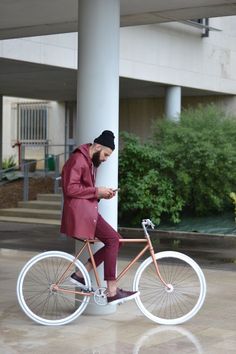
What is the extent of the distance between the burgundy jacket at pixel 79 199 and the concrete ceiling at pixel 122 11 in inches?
140

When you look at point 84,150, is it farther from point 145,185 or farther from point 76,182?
point 145,185

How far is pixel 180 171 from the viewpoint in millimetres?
16156

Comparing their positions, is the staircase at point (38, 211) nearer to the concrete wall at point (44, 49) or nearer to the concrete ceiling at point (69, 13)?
the concrete wall at point (44, 49)

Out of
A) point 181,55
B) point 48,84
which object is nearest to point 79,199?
point 48,84

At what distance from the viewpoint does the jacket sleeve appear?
21.4 ft

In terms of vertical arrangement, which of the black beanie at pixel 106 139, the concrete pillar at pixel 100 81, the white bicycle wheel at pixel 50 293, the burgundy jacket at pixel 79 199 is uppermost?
the concrete pillar at pixel 100 81

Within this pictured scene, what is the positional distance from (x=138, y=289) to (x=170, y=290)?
1.03ft

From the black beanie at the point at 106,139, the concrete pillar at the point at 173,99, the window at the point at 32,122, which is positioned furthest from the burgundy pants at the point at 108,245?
the window at the point at 32,122

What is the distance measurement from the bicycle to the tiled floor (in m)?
0.13

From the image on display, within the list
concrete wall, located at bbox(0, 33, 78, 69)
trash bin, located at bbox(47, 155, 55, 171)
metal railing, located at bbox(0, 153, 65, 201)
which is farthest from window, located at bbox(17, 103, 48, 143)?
concrete wall, located at bbox(0, 33, 78, 69)

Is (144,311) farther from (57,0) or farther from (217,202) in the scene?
(217,202)

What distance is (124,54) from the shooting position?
18.7 metres

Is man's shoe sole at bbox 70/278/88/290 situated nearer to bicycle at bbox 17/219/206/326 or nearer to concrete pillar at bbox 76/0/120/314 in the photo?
bicycle at bbox 17/219/206/326

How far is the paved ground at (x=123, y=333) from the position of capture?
5871 mm
